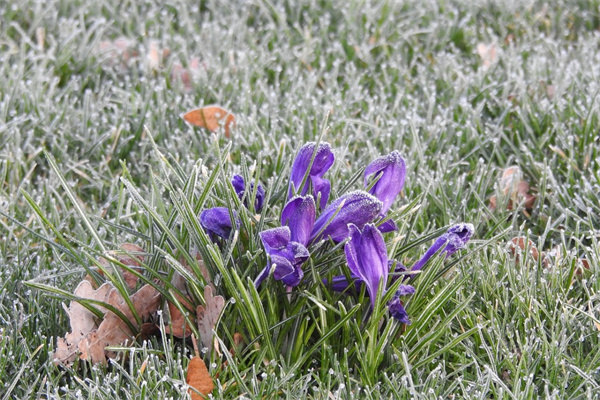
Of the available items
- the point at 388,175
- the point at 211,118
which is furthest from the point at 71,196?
the point at 211,118

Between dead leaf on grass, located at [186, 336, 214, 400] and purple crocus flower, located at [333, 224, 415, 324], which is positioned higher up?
purple crocus flower, located at [333, 224, 415, 324]

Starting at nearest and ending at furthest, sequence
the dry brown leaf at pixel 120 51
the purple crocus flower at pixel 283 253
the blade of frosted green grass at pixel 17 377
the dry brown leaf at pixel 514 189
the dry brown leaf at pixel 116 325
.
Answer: the purple crocus flower at pixel 283 253, the blade of frosted green grass at pixel 17 377, the dry brown leaf at pixel 116 325, the dry brown leaf at pixel 514 189, the dry brown leaf at pixel 120 51

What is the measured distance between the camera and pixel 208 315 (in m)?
1.86

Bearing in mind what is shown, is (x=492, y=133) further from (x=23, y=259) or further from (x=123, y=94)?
(x=23, y=259)

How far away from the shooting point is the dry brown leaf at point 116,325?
Result: 1916 mm

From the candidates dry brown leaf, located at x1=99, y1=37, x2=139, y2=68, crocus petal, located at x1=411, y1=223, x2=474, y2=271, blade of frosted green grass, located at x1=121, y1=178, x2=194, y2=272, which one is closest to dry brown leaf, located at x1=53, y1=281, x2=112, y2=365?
blade of frosted green grass, located at x1=121, y1=178, x2=194, y2=272

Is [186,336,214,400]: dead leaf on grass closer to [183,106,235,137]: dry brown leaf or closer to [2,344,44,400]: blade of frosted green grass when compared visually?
[2,344,44,400]: blade of frosted green grass

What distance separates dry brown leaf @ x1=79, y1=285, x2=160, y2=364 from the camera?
192 cm

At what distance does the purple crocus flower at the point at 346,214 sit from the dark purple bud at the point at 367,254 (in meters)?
0.04

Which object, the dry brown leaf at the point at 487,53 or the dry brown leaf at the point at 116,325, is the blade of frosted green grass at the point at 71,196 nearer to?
the dry brown leaf at the point at 116,325

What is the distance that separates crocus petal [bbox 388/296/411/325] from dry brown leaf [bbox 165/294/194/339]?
20.7 inches

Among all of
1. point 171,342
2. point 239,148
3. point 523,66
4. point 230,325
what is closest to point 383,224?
point 230,325

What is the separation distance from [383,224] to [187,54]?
211 centimetres

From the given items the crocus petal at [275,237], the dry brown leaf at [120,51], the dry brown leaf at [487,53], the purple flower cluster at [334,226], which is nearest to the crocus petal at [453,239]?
the purple flower cluster at [334,226]
